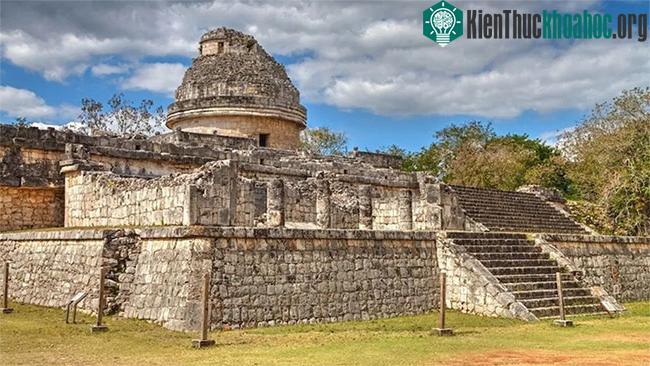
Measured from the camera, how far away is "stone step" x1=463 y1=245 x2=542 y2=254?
15133 millimetres

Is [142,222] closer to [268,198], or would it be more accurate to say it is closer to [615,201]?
[268,198]

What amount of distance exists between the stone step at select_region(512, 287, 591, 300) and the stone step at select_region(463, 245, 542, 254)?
1.36 meters

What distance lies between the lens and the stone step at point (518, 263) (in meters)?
14.8

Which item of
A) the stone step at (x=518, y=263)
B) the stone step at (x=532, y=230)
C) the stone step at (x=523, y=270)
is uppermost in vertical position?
the stone step at (x=532, y=230)

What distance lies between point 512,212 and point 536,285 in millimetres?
11170

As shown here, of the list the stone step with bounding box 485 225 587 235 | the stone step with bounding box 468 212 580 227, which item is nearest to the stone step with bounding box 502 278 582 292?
the stone step with bounding box 485 225 587 235

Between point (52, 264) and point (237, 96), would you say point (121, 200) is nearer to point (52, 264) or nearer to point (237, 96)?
point (52, 264)

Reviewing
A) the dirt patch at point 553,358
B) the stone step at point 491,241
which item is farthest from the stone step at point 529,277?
the dirt patch at point 553,358

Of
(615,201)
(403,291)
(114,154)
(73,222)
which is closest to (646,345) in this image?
(403,291)

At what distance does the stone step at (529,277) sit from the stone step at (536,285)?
0.26ft

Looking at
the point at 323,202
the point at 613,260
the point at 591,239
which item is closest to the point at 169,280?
the point at 323,202

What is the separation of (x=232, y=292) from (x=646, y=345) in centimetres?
605

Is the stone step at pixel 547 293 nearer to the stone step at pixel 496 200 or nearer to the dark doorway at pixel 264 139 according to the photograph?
the stone step at pixel 496 200

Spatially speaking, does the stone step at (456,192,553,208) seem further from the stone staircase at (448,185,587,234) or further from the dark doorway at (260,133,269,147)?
the dark doorway at (260,133,269,147)
